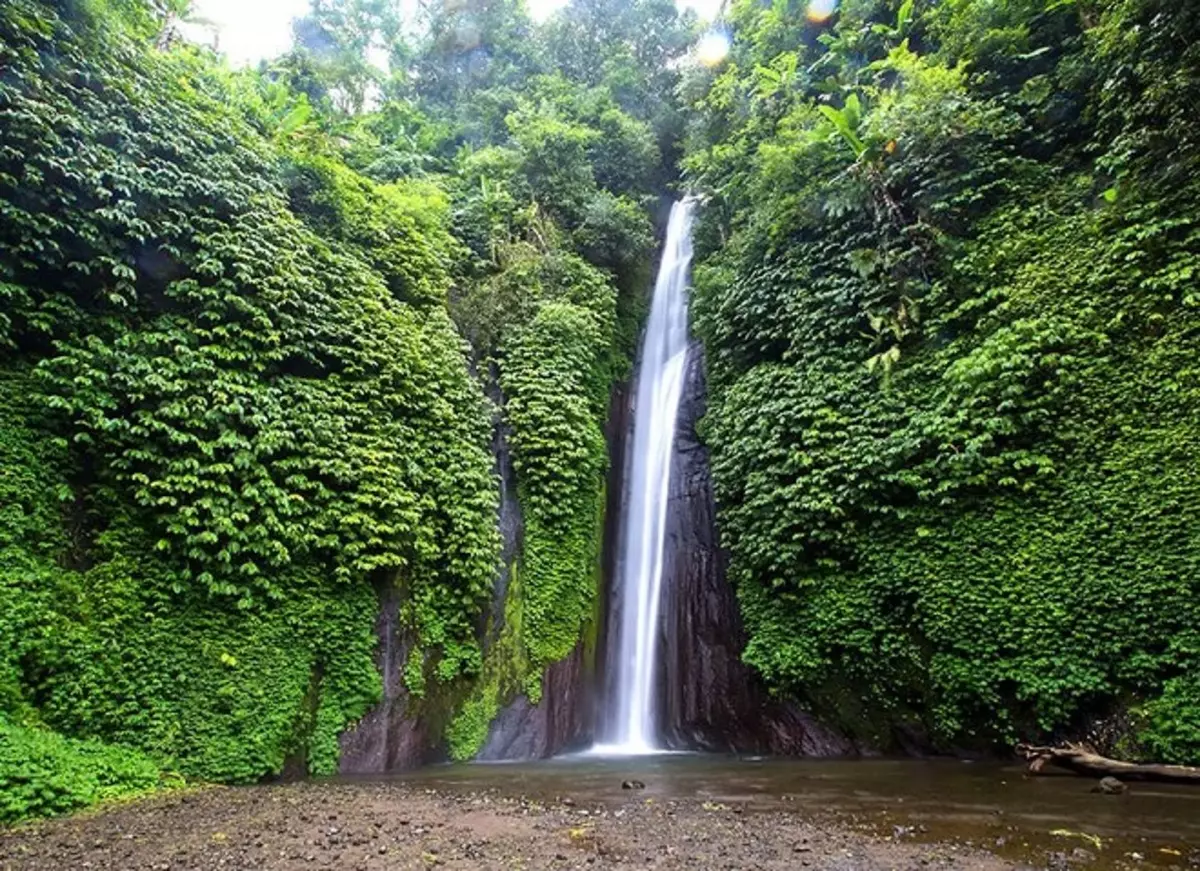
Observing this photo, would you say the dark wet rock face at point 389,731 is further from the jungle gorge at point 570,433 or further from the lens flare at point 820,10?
the lens flare at point 820,10

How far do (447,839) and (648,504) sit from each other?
9.13m

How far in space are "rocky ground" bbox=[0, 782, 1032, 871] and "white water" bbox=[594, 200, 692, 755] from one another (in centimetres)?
577

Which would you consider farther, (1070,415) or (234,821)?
(1070,415)

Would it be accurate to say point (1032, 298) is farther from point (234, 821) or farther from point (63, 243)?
point (63, 243)

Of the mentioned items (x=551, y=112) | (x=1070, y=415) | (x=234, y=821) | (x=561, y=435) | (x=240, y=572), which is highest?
(x=551, y=112)

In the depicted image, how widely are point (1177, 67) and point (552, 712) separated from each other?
12.2 meters

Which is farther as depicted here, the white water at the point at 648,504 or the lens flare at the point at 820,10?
the lens flare at the point at 820,10

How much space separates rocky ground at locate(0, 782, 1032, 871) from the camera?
4469mm

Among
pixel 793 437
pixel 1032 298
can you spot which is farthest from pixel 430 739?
pixel 1032 298

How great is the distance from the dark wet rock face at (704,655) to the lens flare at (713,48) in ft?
36.7

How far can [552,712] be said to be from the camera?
1114cm

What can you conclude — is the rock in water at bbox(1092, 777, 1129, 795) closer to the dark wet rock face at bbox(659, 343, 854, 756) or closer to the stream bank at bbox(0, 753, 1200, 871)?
the stream bank at bbox(0, 753, 1200, 871)

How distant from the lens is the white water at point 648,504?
39.9 feet

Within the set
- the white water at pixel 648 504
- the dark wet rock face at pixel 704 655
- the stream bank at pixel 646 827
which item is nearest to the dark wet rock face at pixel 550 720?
the white water at pixel 648 504
